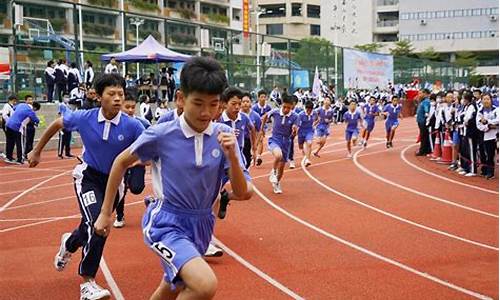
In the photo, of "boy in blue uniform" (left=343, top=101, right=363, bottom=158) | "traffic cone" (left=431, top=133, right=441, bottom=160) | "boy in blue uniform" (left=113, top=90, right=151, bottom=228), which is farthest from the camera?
"boy in blue uniform" (left=343, top=101, right=363, bottom=158)

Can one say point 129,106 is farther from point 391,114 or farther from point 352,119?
point 391,114

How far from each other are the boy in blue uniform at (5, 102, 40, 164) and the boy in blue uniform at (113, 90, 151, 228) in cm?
858

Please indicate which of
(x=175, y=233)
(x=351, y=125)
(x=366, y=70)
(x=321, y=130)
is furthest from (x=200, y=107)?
(x=366, y=70)

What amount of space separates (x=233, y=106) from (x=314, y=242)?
1974 mm

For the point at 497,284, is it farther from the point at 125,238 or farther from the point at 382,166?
the point at 382,166

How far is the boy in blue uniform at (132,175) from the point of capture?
5.66 m

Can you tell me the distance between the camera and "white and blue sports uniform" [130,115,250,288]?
3619mm

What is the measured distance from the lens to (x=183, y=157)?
142 inches

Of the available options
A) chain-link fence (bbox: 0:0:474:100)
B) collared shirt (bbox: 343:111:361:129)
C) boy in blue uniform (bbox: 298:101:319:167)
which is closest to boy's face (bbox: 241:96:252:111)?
boy in blue uniform (bbox: 298:101:319:167)

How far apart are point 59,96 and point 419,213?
42.2ft

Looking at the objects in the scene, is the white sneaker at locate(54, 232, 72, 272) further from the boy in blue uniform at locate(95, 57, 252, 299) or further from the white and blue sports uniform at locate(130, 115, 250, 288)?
the white and blue sports uniform at locate(130, 115, 250, 288)

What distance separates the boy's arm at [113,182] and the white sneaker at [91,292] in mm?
1087

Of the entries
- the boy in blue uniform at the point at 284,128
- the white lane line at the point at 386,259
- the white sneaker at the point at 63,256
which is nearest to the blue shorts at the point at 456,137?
the boy in blue uniform at the point at 284,128

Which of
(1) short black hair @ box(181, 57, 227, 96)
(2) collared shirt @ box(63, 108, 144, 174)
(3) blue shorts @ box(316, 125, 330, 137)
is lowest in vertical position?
(3) blue shorts @ box(316, 125, 330, 137)
